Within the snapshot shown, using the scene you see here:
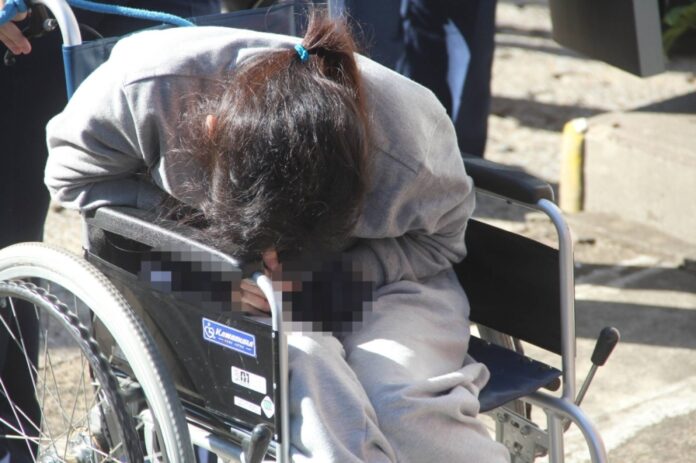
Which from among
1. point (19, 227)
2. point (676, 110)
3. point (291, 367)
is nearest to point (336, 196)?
point (291, 367)

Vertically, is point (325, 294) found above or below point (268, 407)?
above

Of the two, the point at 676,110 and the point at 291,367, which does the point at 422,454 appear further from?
the point at 676,110

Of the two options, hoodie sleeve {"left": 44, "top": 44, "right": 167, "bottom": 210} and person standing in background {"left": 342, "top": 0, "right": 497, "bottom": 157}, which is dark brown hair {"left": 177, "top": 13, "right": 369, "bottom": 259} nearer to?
hoodie sleeve {"left": 44, "top": 44, "right": 167, "bottom": 210}

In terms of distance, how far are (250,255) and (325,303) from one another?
206 millimetres

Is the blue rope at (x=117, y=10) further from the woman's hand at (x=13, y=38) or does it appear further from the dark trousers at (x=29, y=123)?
the dark trousers at (x=29, y=123)

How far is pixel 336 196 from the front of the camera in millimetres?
1761

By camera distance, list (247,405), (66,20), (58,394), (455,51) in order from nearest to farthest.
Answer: (247,405) → (66,20) → (58,394) → (455,51)

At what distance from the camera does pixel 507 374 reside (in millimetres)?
2090

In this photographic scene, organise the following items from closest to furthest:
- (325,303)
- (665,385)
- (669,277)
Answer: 1. (325,303)
2. (665,385)
3. (669,277)

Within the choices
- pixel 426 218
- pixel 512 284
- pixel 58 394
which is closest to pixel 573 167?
pixel 512 284

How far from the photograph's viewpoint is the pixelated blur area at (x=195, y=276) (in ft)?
5.70

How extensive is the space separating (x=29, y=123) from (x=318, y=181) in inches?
39.7

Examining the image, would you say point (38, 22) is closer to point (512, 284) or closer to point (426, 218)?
point (426, 218)

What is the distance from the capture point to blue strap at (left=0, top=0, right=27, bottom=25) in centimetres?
203
